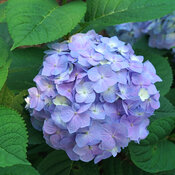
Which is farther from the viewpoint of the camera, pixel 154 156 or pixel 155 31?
pixel 155 31

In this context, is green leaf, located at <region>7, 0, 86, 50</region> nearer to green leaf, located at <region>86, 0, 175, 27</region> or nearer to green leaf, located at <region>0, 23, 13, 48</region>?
green leaf, located at <region>86, 0, 175, 27</region>

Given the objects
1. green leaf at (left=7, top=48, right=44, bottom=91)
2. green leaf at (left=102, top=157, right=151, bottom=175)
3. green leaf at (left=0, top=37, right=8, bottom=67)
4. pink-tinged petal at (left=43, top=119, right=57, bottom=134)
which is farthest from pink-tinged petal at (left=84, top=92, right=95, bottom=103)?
green leaf at (left=102, top=157, right=151, bottom=175)

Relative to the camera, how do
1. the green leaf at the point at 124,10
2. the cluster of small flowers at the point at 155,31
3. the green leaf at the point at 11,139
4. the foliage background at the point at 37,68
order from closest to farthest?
the green leaf at the point at 11,139 < the foliage background at the point at 37,68 < the green leaf at the point at 124,10 < the cluster of small flowers at the point at 155,31

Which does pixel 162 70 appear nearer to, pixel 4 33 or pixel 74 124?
pixel 74 124

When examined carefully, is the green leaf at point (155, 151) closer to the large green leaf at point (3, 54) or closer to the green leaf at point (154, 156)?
the green leaf at point (154, 156)

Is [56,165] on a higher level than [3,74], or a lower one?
lower

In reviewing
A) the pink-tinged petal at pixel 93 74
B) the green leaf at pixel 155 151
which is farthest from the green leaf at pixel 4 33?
the green leaf at pixel 155 151

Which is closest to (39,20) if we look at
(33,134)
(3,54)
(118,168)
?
(3,54)
